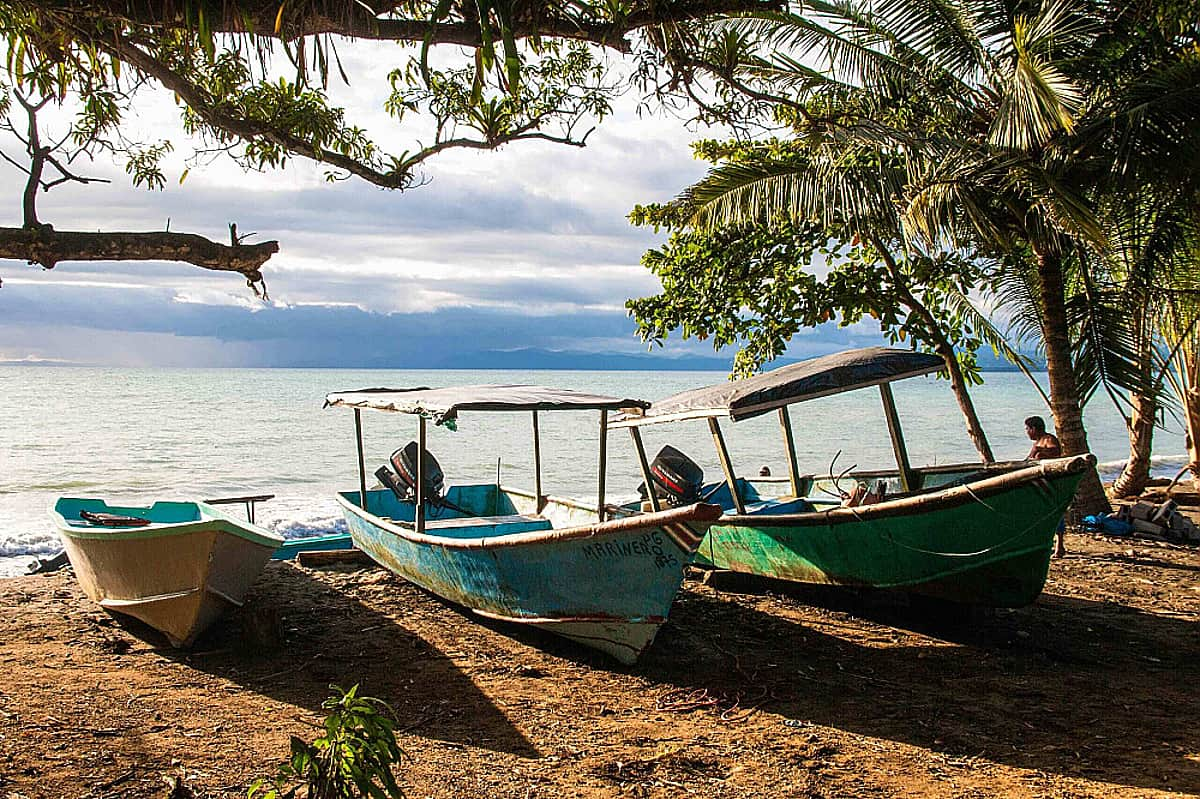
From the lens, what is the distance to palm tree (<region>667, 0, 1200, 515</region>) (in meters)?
9.41

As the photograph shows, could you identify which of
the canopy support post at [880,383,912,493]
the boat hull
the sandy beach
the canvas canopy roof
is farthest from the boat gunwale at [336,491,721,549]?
the canopy support post at [880,383,912,493]

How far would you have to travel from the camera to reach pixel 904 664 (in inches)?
290

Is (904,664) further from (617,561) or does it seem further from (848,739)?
(617,561)

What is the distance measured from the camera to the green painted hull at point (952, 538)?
24.4 ft

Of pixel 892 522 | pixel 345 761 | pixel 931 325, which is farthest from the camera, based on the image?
pixel 931 325

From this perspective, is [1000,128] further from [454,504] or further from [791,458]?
[454,504]

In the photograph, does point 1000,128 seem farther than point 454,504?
No

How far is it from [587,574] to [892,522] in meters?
2.47

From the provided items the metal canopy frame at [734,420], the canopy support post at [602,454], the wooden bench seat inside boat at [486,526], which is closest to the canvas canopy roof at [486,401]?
the canopy support post at [602,454]

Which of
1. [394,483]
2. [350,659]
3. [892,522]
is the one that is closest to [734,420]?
[892,522]

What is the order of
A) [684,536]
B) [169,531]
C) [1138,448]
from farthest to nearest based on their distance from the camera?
1. [1138,448]
2. [169,531]
3. [684,536]

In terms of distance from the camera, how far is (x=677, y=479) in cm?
1058

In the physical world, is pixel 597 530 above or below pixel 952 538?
above

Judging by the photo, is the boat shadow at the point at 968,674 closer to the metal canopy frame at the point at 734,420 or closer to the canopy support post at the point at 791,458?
the metal canopy frame at the point at 734,420
